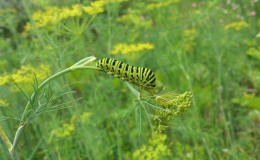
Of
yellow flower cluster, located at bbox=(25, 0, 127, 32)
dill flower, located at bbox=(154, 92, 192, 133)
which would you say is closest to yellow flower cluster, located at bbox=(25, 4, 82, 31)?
yellow flower cluster, located at bbox=(25, 0, 127, 32)

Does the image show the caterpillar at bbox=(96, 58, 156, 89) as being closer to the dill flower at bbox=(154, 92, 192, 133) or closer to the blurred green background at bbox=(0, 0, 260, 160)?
the dill flower at bbox=(154, 92, 192, 133)

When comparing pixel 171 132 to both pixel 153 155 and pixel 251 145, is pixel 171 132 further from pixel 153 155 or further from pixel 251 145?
pixel 153 155

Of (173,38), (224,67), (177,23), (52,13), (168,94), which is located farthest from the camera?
(177,23)

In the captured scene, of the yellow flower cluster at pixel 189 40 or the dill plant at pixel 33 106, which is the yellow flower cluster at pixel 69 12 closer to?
the dill plant at pixel 33 106

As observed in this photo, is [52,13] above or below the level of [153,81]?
above

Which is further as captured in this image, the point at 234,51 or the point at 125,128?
the point at 234,51

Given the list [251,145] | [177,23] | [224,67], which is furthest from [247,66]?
[251,145]
